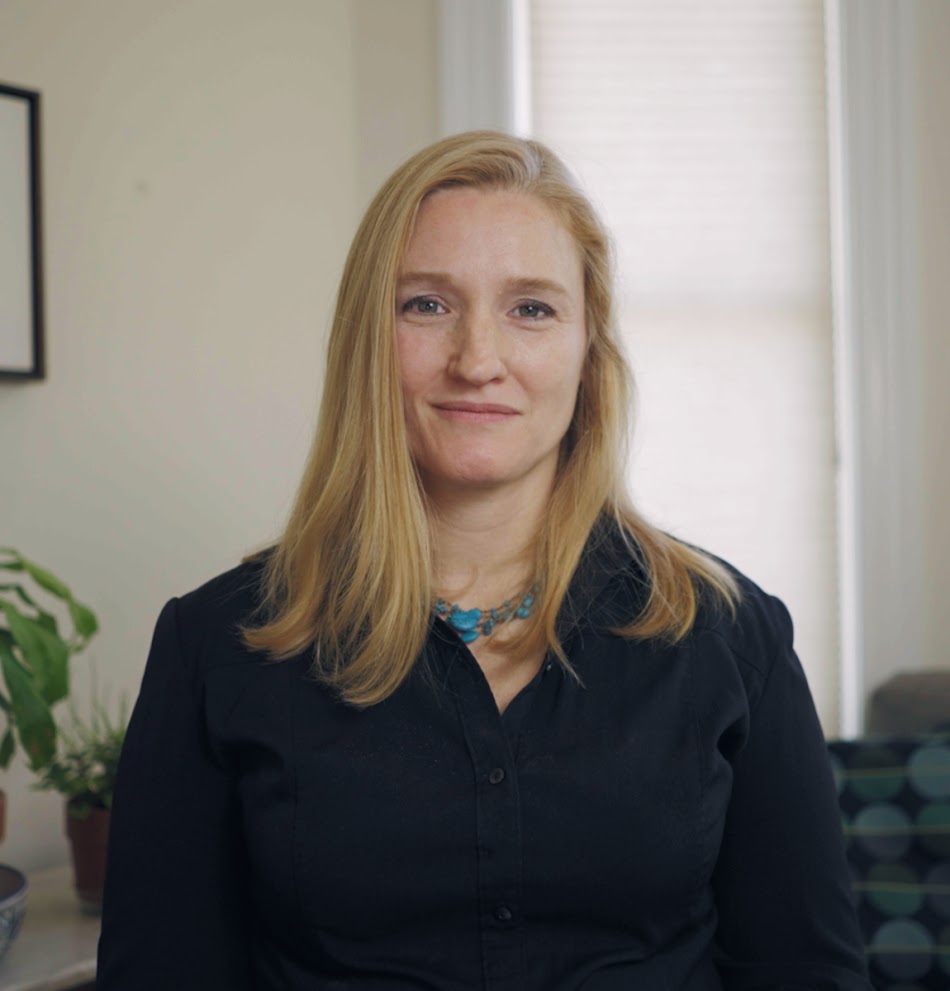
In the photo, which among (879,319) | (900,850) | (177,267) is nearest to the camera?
(900,850)

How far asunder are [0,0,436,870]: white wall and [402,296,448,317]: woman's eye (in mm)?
921

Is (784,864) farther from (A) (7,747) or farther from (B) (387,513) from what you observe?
Result: (A) (7,747)

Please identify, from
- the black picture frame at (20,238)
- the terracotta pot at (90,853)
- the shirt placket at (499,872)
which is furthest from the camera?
the black picture frame at (20,238)

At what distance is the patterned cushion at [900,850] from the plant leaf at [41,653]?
1.11 metres

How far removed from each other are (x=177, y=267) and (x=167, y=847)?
119 centimetres

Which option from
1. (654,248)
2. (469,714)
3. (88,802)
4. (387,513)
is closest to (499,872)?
(469,714)

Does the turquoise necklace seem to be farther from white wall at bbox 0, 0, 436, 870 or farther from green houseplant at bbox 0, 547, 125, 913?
white wall at bbox 0, 0, 436, 870

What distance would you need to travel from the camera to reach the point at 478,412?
121 centimetres

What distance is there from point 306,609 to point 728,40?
5.61 ft

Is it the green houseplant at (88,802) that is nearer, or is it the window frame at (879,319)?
the green houseplant at (88,802)

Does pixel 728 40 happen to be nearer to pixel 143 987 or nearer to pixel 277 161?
pixel 277 161

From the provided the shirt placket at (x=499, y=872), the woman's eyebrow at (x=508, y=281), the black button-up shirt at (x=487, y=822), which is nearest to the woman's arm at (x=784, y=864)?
the black button-up shirt at (x=487, y=822)

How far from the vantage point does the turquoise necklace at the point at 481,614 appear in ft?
4.17

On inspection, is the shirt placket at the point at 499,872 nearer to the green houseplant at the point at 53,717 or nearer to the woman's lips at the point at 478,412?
the woman's lips at the point at 478,412
